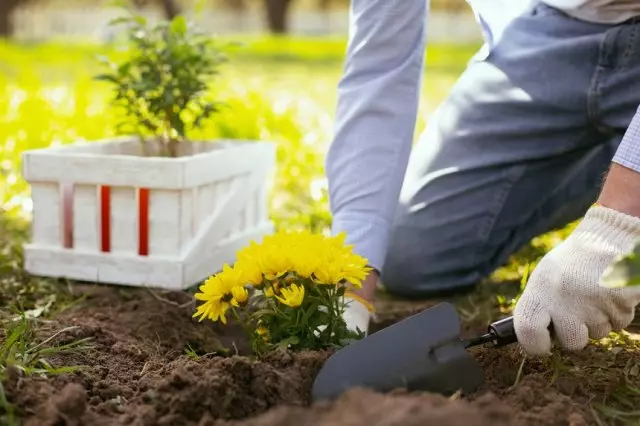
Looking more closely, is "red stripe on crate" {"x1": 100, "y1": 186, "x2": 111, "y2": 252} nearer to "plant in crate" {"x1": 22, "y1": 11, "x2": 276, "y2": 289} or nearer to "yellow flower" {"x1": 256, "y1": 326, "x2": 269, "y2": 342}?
"plant in crate" {"x1": 22, "y1": 11, "x2": 276, "y2": 289}

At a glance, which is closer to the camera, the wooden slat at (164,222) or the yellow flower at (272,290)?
the yellow flower at (272,290)

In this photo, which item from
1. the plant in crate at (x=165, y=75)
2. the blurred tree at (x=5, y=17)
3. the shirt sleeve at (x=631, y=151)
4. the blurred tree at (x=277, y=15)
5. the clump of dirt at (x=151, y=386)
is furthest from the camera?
the blurred tree at (x=277, y=15)

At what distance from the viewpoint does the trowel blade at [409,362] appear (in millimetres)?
1453

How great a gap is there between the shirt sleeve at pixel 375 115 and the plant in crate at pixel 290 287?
398mm

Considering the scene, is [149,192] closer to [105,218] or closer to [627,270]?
[105,218]

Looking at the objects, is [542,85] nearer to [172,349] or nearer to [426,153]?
[426,153]

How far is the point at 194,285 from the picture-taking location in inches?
95.3

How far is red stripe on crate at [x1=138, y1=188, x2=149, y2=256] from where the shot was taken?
2.36m

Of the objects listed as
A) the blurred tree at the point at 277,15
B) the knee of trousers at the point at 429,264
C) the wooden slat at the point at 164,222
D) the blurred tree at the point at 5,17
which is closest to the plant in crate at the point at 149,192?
the wooden slat at the point at 164,222

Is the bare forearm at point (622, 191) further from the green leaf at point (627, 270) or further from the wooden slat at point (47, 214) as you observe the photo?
the wooden slat at point (47, 214)

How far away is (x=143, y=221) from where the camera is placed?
2.38 meters

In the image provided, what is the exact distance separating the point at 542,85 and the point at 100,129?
6.20 feet

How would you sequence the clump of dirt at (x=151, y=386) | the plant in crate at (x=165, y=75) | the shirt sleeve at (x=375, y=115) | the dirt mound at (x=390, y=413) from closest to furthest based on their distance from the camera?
the dirt mound at (x=390, y=413)
the clump of dirt at (x=151, y=386)
the shirt sleeve at (x=375, y=115)
the plant in crate at (x=165, y=75)

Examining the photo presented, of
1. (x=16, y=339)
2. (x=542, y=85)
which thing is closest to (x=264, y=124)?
(x=542, y=85)
